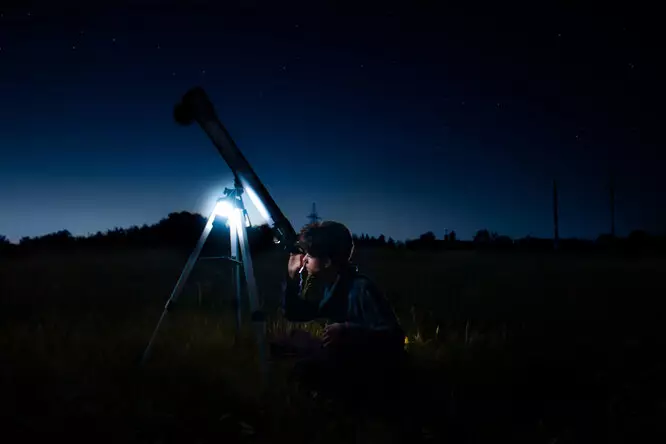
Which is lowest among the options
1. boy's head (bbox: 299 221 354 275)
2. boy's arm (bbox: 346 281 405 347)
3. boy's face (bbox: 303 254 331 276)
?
boy's arm (bbox: 346 281 405 347)

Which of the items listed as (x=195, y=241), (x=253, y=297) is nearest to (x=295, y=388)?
(x=253, y=297)

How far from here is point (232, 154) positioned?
557cm

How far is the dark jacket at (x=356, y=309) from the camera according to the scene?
16.0ft

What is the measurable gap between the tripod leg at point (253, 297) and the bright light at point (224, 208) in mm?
66

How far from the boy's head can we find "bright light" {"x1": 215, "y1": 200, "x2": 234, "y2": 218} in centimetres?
81

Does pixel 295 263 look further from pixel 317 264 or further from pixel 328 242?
pixel 328 242

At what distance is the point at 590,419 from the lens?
496 centimetres

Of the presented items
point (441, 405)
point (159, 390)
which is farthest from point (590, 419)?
point (159, 390)

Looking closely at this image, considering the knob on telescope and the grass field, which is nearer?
the grass field

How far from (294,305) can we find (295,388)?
781mm

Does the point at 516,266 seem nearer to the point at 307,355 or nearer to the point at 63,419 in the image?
the point at 307,355

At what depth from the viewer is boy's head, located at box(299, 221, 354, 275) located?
204 inches

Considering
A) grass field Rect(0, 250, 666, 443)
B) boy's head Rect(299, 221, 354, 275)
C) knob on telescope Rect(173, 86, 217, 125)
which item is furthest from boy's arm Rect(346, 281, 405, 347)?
knob on telescope Rect(173, 86, 217, 125)

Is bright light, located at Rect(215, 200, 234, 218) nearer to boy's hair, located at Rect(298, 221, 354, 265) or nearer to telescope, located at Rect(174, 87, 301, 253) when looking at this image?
telescope, located at Rect(174, 87, 301, 253)
